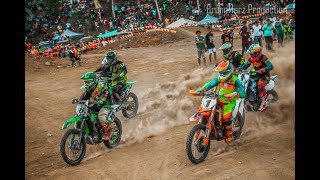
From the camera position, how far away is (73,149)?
762 centimetres

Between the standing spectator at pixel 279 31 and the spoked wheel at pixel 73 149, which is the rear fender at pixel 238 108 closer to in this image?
the spoked wheel at pixel 73 149

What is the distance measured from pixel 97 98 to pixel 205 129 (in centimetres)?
250

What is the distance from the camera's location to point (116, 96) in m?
10.2

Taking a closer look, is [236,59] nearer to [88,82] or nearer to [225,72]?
[225,72]

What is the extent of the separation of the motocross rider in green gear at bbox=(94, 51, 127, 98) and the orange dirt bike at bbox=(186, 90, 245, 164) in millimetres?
3422

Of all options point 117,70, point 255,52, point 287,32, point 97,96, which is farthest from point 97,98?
point 287,32

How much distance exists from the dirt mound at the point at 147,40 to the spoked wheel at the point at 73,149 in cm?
2036

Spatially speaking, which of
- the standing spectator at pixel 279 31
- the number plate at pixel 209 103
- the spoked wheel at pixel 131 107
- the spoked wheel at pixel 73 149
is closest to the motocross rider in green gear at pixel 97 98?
the spoked wheel at pixel 73 149

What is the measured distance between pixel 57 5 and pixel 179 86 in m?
30.9

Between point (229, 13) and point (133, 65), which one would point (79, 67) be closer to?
point (133, 65)

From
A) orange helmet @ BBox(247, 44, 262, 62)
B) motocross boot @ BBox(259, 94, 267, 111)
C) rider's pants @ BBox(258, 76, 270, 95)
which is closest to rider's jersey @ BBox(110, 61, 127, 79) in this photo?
orange helmet @ BBox(247, 44, 262, 62)

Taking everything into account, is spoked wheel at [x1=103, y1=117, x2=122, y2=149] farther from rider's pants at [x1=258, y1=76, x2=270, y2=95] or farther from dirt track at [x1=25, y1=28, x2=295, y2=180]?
rider's pants at [x1=258, y1=76, x2=270, y2=95]

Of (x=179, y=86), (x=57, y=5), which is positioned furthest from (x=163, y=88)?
(x=57, y=5)

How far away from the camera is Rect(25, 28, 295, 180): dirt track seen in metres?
6.95
